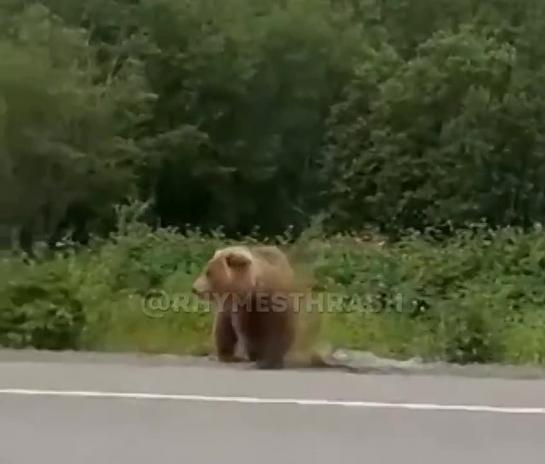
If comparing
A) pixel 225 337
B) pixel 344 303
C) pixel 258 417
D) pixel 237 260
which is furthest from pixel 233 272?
pixel 344 303

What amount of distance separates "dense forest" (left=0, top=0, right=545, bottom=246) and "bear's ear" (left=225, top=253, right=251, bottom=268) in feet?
78.1

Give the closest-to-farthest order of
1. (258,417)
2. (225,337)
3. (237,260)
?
1. (258,417)
2. (237,260)
3. (225,337)

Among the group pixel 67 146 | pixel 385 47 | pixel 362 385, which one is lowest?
pixel 362 385

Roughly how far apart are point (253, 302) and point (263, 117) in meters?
33.0

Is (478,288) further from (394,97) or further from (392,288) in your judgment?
(394,97)

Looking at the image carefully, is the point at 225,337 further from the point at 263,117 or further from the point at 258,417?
the point at 263,117

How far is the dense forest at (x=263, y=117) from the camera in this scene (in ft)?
120

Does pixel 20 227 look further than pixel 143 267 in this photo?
Yes

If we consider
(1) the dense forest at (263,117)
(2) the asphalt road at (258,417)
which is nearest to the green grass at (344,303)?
(2) the asphalt road at (258,417)

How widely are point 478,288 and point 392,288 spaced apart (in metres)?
1.01

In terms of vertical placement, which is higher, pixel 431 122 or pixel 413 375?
pixel 431 122

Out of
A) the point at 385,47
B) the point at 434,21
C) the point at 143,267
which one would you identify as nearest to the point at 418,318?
the point at 143,267

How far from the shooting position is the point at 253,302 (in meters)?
11.1

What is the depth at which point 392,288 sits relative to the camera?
1620 centimetres
